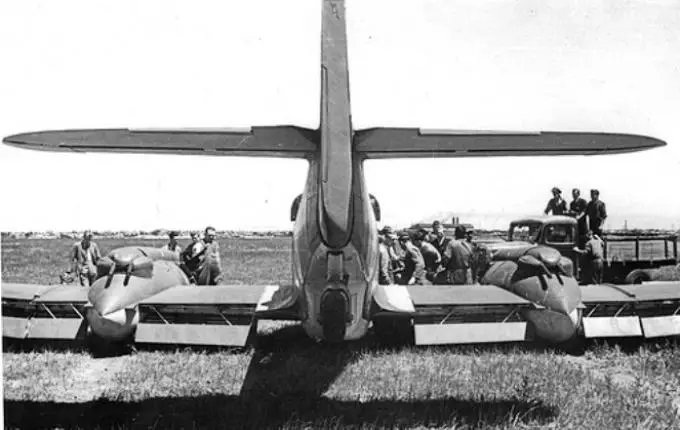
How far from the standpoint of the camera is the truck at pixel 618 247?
1212 cm

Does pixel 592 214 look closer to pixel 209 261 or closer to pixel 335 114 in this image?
pixel 209 261

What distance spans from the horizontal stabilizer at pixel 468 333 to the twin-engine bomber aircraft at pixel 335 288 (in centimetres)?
1

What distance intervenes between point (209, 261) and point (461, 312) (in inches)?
255

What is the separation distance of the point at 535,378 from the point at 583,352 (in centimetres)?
183

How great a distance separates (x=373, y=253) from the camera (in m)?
5.82

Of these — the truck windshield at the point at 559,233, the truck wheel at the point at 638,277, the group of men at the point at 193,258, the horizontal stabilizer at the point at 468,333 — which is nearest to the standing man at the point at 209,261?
the group of men at the point at 193,258

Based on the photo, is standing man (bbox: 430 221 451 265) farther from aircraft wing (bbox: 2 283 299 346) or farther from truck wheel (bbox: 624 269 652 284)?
aircraft wing (bbox: 2 283 299 346)

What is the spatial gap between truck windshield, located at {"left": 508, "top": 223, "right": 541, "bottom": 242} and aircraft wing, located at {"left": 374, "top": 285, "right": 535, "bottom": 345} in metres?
5.28

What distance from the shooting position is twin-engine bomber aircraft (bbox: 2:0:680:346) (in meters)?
4.79

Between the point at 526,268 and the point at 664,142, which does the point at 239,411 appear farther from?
the point at 664,142

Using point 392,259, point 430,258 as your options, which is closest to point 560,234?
point 430,258

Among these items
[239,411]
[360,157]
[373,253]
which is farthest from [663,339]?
[239,411]

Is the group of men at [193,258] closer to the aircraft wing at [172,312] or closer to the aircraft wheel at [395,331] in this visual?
the aircraft wing at [172,312]

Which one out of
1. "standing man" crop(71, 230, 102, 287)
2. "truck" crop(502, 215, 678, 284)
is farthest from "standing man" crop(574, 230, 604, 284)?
"standing man" crop(71, 230, 102, 287)
